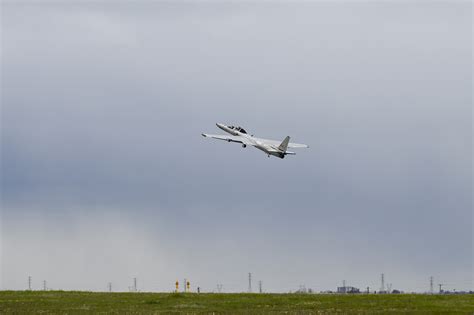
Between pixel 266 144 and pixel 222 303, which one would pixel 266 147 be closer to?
pixel 266 144

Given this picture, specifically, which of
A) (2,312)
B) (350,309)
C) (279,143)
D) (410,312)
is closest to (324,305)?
(350,309)

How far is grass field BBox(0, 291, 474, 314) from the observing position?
2788 inches

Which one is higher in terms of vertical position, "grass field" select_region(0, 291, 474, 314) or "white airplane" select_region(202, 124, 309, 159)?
"white airplane" select_region(202, 124, 309, 159)

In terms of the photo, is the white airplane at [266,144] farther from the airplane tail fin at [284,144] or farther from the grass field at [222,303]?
the grass field at [222,303]

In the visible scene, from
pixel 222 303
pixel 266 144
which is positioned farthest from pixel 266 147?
pixel 222 303

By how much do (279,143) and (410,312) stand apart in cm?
5754

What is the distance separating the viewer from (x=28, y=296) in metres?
86.3

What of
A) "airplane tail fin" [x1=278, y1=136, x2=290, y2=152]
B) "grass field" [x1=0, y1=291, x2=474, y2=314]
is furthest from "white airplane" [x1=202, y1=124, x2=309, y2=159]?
"grass field" [x1=0, y1=291, x2=474, y2=314]

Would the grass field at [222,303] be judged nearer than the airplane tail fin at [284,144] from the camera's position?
Yes

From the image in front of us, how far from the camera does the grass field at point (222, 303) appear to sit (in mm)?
70812

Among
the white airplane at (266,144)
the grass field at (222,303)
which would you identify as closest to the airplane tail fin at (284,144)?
the white airplane at (266,144)

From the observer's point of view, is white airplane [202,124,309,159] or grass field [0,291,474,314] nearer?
grass field [0,291,474,314]

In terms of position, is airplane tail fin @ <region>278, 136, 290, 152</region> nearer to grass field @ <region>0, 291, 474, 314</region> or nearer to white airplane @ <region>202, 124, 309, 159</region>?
white airplane @ <region>202, 124, 309, 159</region>

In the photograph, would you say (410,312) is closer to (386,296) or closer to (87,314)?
(386,296)
